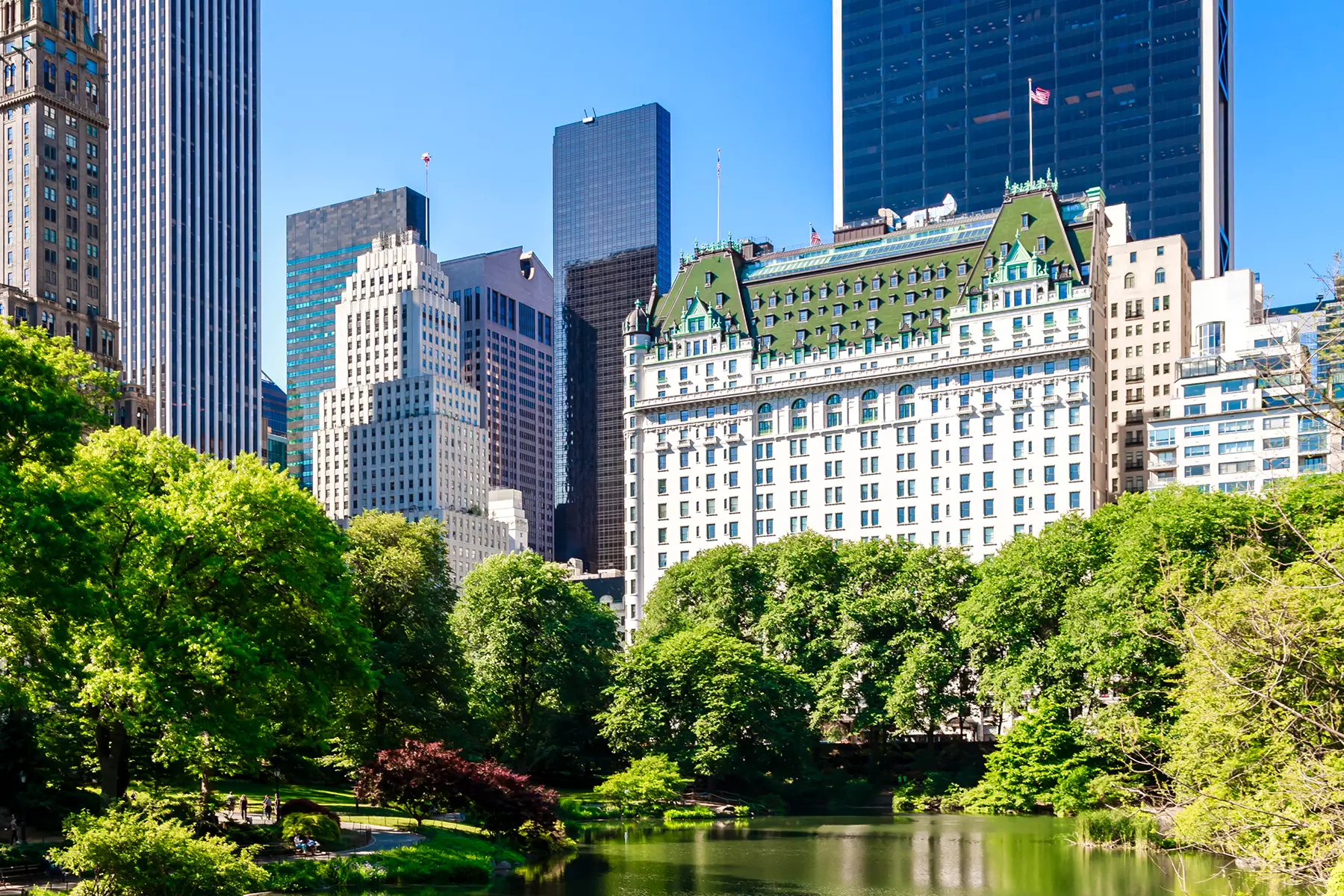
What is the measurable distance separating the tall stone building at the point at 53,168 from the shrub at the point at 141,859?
136632 millimetres

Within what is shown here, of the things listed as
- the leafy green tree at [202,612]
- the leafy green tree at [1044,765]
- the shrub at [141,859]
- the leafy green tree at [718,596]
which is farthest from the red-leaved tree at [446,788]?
the leafy green tree at [718,596]

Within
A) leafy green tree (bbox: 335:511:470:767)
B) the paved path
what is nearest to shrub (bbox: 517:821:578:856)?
the paved path

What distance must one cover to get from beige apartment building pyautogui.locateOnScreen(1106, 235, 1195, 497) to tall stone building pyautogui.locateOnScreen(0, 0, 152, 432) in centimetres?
12181

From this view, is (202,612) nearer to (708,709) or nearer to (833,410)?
(708,709)

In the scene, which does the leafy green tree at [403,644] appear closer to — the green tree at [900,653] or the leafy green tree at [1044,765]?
the green tree at [900,653]

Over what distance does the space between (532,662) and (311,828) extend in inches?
1725

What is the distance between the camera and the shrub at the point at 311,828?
189 ft

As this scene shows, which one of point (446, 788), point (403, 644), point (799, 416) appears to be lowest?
point (446, 788)

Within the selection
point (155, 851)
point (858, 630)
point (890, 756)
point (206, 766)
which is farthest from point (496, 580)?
point (155, 851)

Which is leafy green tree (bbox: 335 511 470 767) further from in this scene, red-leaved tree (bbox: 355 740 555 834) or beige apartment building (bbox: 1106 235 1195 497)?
beige apartment building (bbox: 1106 235 1195 497)

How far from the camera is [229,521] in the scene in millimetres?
56125

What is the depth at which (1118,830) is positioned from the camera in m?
70.2

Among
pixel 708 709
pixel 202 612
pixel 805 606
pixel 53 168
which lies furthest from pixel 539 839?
pixel 53 168

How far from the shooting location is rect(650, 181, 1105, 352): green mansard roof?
510 feet
